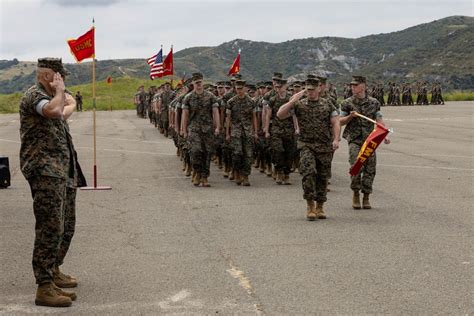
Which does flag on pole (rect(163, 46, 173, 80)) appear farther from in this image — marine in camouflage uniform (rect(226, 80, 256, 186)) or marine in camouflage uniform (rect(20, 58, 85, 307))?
marine in camouflage uniform (rect(20, 58, 85, 307))

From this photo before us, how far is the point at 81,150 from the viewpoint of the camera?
2383 centimetres

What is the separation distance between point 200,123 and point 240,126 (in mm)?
841

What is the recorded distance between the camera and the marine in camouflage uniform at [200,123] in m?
15.1

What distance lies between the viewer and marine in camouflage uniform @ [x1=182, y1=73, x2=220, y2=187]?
49.5 ft

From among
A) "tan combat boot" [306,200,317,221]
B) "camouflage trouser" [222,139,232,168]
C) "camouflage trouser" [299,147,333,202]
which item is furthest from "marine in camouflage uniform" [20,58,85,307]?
"camouflage trouser" [222,139,232,168]

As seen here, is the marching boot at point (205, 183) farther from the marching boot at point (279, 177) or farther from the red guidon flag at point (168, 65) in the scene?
the red guidon flag at point (168, 65)

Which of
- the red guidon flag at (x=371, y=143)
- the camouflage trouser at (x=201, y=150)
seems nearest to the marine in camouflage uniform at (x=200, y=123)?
the camouflage trouser at (x=201, y=150)

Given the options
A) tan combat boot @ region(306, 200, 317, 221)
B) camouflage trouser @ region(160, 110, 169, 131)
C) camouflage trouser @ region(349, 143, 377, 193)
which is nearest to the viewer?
tan combat boot @ region(306, 200, 317, 221)

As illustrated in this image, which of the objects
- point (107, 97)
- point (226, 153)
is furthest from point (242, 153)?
point (107, 97)

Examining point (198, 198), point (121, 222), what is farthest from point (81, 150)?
point (121, 222)

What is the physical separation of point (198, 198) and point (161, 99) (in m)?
15.8

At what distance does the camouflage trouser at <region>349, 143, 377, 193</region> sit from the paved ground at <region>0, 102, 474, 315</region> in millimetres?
367

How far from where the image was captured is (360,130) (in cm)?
1200

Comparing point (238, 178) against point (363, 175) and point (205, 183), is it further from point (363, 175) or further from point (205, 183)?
point (363, 175)
